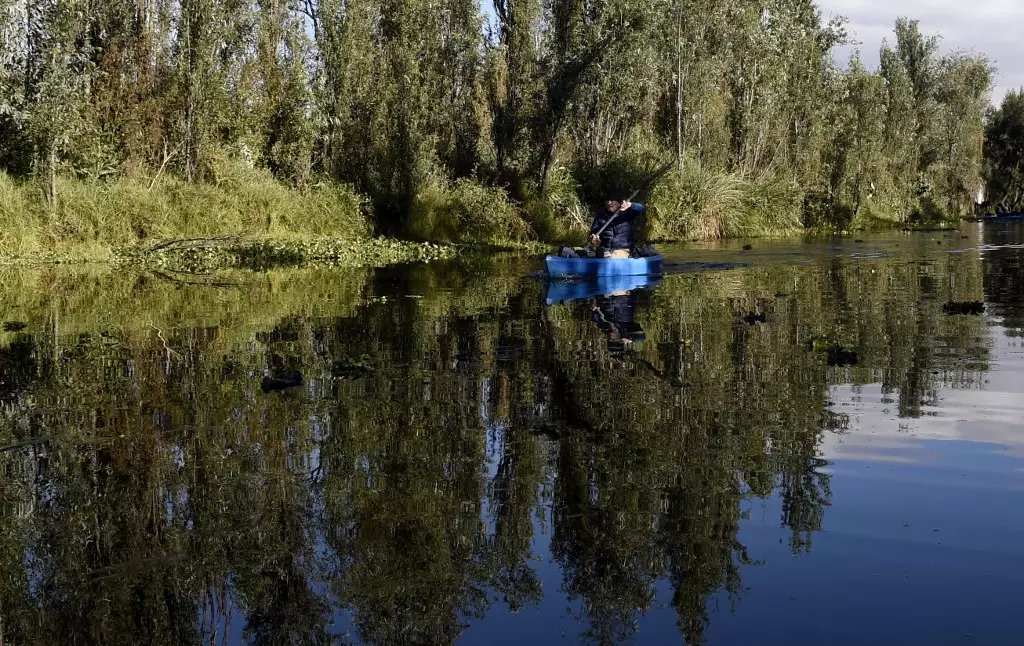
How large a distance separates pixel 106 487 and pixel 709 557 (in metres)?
3.88

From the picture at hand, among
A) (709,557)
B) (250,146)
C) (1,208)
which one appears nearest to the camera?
(709,557)

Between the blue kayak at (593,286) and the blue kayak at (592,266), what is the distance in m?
0.21

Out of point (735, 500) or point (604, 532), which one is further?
point (735, 500)

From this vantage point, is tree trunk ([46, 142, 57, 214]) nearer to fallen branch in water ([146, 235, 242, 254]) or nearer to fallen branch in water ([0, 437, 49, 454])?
fallen branch in water ([146, 235, 242, 254])

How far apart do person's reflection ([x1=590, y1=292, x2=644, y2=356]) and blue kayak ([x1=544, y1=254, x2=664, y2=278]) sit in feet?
7.46

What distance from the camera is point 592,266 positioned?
2352 centimetres

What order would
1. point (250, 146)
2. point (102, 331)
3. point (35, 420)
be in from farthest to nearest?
1. point (250, 146)
2. point (102, 331)
3. point (35, 420)

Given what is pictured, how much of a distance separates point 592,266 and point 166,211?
15001 millimetres

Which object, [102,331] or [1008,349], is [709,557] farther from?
[102,331]

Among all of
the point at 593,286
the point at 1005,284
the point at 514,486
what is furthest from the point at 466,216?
the point at 514,486

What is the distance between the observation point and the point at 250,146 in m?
36.9

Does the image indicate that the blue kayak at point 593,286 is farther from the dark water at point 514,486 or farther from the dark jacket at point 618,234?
the dark water at point 514,486

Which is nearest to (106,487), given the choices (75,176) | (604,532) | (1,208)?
(604,532)

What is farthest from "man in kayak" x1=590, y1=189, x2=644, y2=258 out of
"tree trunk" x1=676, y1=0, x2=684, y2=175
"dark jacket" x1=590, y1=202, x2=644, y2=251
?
"tree trunk" x1=676, y1=0, x2=684, y2=175
